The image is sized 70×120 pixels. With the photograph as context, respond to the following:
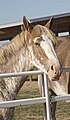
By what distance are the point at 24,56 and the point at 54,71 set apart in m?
0.60

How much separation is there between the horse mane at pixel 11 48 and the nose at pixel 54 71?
2.04 feet

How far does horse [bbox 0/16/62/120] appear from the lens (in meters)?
4.00

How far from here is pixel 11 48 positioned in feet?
14.2

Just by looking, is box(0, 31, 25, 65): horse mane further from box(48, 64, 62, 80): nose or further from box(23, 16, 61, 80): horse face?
box(48, 64, 62, 80): nose

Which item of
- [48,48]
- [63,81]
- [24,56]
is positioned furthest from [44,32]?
[63,81]

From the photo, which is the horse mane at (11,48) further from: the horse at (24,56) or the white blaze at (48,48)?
the white blaze at (48,48)

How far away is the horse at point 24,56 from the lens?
13.1ft

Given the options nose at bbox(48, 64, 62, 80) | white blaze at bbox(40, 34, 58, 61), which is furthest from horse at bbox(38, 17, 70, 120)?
nose at bbox(48, 64, 62, 80)

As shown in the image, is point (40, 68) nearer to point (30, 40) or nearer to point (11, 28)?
point (30, 40)

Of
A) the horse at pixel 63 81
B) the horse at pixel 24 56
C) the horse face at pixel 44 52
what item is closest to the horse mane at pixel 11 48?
the horse at pixel 24 56

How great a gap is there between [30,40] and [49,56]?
426 millimetres

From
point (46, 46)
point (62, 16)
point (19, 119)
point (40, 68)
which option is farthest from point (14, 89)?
point (62, 16)

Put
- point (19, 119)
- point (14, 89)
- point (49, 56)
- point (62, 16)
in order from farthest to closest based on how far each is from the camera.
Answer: point (62, 16) → point (19, 119) → point (14, 89) → point (49, 56)

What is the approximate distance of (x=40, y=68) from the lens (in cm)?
415
